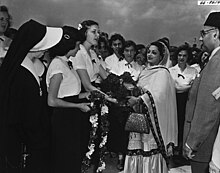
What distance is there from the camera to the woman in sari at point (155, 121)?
4.00 metres

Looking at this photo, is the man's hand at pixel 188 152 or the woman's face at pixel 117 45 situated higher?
the woman's face at pixel 117 45

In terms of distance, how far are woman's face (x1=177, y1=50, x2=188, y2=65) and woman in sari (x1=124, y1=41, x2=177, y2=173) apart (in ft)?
6.19

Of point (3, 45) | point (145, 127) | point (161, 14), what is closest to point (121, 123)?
point (145, 127)

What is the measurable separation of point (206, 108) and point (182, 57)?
3.41 m

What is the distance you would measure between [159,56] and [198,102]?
1.46 meters

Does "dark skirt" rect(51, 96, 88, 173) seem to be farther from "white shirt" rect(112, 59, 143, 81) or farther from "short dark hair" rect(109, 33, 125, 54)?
"short dark hair" rect(109, 33, 125, 54)

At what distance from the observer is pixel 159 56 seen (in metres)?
4.16

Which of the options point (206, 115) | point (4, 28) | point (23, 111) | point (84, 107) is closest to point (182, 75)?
point (4, 28)

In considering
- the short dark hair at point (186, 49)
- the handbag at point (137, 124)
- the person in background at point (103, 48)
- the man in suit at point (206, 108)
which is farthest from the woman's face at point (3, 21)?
the man in suit at point (206, 108)

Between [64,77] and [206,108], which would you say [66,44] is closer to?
[64,77]

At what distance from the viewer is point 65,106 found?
11.4 ft

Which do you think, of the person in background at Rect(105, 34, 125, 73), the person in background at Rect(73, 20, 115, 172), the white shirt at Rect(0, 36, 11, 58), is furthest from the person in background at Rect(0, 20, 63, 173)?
the person in background at Rect(105, 34, 125, 73)

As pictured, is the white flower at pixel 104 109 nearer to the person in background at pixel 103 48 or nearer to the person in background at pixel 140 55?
the person in background at pixel 103 48

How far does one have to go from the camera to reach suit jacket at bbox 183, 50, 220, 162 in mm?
2668
